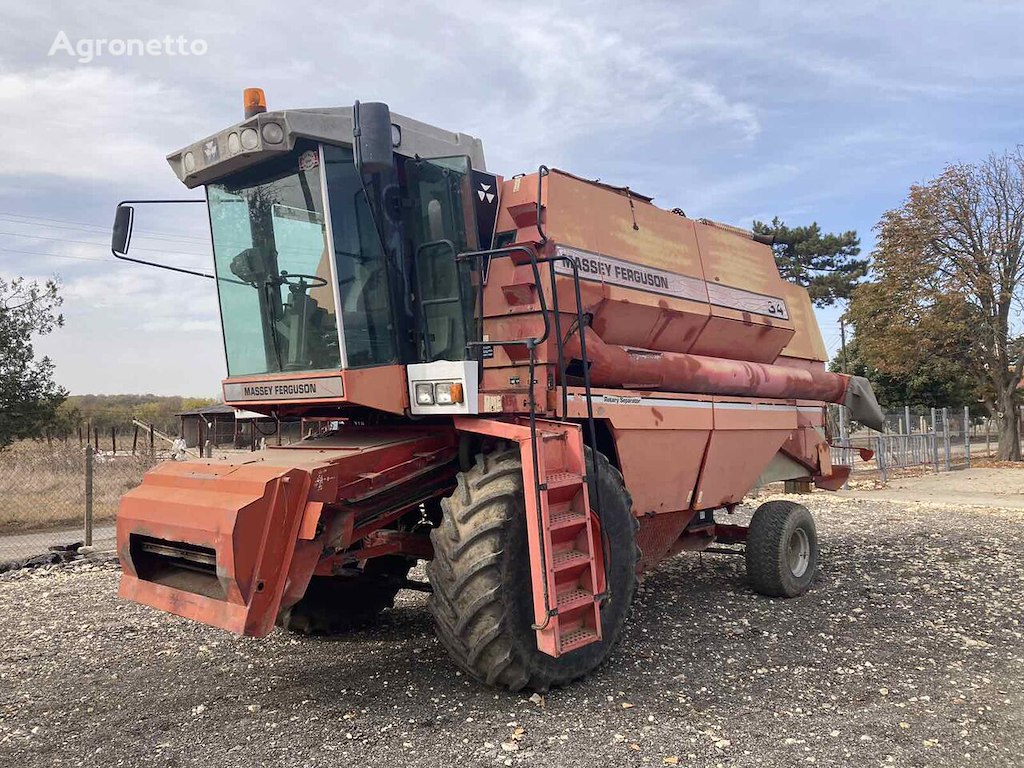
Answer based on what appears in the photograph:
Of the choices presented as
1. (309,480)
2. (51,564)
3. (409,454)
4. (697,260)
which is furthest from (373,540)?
(51,564)

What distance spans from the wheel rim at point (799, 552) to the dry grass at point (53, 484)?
11.7 meters

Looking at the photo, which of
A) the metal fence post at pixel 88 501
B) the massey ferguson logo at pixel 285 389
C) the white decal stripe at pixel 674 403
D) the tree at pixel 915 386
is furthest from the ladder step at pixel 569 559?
the tree at pixel 915 386

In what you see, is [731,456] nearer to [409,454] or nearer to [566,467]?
[566,467]

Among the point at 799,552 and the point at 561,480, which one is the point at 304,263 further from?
the point at 799,552

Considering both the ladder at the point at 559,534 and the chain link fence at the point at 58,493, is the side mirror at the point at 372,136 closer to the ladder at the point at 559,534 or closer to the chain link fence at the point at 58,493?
the ladder at the point at 559,534

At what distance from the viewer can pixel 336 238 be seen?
15.9 ft

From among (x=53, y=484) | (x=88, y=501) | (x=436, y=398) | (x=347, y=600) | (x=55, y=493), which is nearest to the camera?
(x=436, y=398)

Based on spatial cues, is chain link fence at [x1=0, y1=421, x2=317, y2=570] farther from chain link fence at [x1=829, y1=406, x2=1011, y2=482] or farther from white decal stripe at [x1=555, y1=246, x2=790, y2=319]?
chain link fence at [x1=829, y1=406, x2=1011, y2=482]

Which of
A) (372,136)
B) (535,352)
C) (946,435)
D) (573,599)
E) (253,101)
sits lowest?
(946,435)

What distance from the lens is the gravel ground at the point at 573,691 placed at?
391cm

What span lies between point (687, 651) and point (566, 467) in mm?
1781

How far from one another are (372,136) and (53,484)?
1443 cm

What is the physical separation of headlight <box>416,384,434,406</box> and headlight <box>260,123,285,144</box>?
170 centimetres

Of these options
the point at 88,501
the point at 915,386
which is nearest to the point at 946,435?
the point at 915,386
